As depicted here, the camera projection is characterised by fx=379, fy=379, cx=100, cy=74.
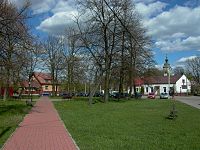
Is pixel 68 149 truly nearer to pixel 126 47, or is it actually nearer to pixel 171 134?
pixel 171 134

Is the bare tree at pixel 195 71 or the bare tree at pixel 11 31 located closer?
the bare tree at pixel 11 31

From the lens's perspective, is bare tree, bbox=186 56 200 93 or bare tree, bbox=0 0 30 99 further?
bare tree, bbox=186 56 200 93

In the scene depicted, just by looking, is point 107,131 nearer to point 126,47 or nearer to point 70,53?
point 126,47

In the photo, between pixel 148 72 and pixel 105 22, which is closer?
pixel 105 22

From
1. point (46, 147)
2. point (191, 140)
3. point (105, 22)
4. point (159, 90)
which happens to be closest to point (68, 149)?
point (46, 147)

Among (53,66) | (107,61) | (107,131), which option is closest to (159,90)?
(53,66)

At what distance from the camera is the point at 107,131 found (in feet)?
51.6

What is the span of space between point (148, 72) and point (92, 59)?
1228 centimetres

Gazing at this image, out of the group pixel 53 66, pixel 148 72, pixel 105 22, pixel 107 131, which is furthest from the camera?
pixel 53 66

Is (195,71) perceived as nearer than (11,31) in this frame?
No

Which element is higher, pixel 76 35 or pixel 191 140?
pixel 76 35

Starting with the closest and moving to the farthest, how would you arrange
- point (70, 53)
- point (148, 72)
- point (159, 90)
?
point (148, 72) < point (70, 53) < point (159, 90)

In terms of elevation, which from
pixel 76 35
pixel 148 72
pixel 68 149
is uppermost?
pixel 76 35

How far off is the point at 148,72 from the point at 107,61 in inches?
435
